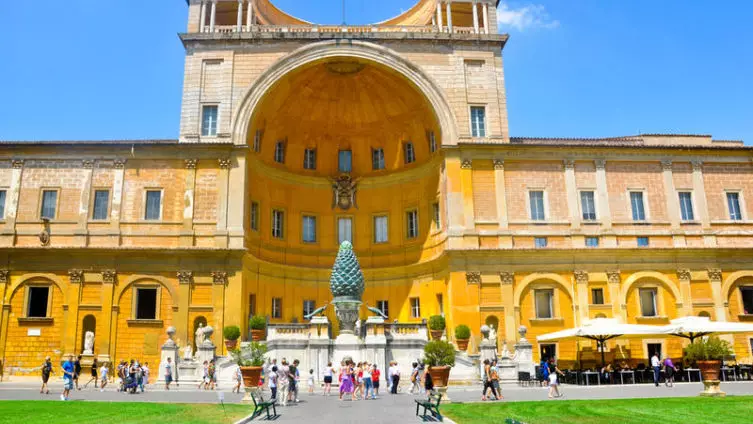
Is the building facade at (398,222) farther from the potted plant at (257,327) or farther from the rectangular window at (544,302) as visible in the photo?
the potted plant at (257,327)

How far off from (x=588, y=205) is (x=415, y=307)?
11.5 m

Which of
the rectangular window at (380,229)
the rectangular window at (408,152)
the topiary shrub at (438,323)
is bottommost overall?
the topiary shrub at (438,323)

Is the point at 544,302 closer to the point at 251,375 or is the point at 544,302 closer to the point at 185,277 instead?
the point at 185,277

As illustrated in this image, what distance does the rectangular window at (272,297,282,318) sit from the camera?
35.9m

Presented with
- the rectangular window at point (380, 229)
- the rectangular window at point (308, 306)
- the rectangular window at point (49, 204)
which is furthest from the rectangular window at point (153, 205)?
the rectangular window at point (380, 229)

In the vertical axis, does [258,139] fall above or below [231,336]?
above

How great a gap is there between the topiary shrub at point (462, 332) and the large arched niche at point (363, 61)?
10257 millimetres

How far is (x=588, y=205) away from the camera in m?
33.4

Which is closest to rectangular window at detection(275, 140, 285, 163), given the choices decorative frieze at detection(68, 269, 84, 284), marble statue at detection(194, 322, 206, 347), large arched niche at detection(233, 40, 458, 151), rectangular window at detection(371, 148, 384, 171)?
large arched niche at detection(233, 40, 458, 151)

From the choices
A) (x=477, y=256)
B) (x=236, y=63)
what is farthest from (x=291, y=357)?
(x=236, y=63)

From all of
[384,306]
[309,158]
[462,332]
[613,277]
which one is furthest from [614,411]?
[309,158]

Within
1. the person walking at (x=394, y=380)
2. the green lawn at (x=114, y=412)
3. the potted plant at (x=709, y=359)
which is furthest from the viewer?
the person walking at (x=394, y=380)

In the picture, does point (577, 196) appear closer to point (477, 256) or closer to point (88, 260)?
point (477, 256)

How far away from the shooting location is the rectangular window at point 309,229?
3825cm
